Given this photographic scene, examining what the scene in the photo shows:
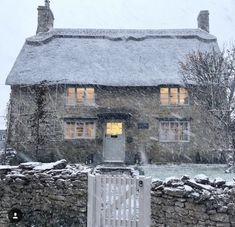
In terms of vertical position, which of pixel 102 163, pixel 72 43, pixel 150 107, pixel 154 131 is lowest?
pixel 102 163

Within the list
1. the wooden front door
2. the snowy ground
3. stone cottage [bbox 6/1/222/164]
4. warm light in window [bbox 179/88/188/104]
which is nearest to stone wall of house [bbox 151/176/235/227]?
the snowy ground

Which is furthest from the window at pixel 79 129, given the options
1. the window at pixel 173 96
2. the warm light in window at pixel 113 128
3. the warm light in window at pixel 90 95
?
the window at pixel 173 96

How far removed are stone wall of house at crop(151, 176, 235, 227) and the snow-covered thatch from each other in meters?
17.0

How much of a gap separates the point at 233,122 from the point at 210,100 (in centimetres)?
223

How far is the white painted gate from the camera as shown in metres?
7.11

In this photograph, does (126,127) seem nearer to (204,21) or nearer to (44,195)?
(204,21)

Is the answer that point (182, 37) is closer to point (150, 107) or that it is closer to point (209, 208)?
point (150, 107)

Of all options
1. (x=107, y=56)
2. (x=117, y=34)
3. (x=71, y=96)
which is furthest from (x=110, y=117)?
(x=117, y=34)

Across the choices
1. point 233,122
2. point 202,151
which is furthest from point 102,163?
point 233,122

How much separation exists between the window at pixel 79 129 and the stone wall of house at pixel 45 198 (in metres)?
15.5

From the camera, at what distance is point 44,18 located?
29.4 meters

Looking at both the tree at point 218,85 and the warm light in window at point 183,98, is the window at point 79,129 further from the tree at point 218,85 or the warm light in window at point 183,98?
the tree at point 218,85

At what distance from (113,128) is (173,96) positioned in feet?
15.0

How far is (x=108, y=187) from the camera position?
7293 millimetres
